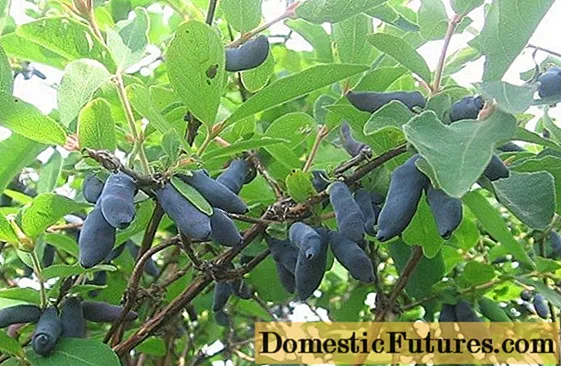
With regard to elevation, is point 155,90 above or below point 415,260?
above

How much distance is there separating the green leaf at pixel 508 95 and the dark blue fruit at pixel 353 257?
202 millimetres

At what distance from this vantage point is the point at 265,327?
133 centimetres

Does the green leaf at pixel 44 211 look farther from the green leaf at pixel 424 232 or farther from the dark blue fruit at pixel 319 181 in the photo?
the green leaf at pixel 424 232

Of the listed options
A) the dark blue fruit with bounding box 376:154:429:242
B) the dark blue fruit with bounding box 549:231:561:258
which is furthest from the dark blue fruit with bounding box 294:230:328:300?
the dark blue fruit with bounding box 549:231:561:258

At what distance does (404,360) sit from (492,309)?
0.76 ft

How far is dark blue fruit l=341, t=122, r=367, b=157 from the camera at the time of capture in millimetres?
826

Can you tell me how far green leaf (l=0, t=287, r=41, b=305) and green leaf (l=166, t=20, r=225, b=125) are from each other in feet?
0.86

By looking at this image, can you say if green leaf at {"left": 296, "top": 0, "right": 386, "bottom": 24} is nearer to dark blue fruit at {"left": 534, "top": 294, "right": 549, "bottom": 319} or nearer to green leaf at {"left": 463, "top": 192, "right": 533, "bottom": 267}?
green leaf at {"left": 463, "top": 192, "right": 533, "bottom": 267}

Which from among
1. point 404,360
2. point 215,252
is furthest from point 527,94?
point 404,360

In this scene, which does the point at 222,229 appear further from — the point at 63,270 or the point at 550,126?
the point at 550,126

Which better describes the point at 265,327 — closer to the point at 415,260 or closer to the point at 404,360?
the point at 404,360

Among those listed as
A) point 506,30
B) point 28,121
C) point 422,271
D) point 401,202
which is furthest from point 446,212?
point 422,271

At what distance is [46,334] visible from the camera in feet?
2.35

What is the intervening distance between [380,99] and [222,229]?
0.61ft
